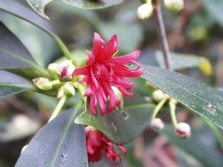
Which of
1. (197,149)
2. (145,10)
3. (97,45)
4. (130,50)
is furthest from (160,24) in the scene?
(130,50)

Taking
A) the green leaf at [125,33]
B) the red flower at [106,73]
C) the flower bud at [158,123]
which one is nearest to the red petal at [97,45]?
the red flower at [106,73]

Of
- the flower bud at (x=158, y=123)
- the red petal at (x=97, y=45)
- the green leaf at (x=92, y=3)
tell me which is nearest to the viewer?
the red petal at (x=97, y=45)

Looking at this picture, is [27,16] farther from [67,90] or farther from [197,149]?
[197,149]

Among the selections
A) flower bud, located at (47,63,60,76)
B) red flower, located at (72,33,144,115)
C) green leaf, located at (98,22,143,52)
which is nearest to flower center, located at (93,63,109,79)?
red flower, located at (72,33,144,115)

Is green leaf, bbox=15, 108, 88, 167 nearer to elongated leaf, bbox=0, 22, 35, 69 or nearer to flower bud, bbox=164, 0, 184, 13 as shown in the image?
elongated leaf, bbox=0, 22, 35, 69

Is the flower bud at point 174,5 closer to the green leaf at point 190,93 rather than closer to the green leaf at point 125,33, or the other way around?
the green leaf at point 190,93
